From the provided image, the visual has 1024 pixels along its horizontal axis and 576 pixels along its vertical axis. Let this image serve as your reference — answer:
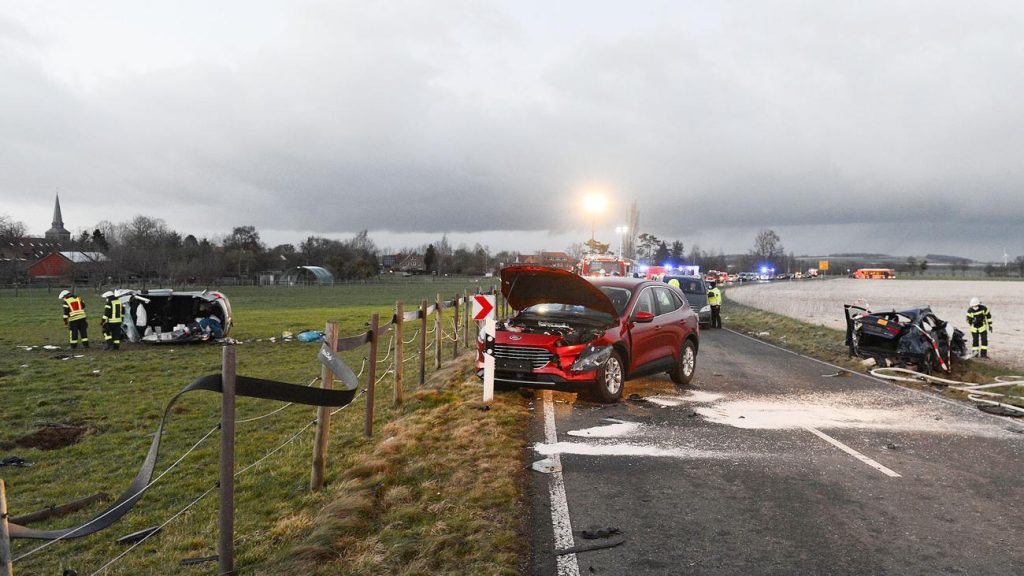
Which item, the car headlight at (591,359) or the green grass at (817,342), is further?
the green grass at (817,342)

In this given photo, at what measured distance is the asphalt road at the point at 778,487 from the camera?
13.4 ft

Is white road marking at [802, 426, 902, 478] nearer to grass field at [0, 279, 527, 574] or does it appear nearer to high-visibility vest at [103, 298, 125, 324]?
grass field at [0, 279, 527, 574]

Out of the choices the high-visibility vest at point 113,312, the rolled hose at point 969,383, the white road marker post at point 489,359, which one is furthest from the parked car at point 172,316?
the rolled hose at point 969,383

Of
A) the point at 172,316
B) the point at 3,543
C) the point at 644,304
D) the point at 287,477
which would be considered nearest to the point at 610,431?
the point at 644,304

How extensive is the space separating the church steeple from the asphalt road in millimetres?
146762

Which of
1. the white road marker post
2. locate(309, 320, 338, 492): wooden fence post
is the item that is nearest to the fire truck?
the white road marker post

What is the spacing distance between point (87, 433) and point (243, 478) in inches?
139

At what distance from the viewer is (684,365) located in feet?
34.4

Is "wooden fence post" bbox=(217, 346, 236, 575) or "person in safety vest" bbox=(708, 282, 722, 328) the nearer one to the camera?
"wooden fence post" bbox=(217, 346, 236, 575)

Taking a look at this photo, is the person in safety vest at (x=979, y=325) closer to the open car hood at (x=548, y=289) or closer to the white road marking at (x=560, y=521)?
the open car hood at (x=548, y=289)

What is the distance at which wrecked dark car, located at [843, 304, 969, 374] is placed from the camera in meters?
11.8

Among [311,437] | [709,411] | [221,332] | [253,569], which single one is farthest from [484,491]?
[221,332]

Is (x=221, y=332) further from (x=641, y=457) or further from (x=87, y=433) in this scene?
(x=641, y=457)

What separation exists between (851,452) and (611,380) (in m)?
3.03
